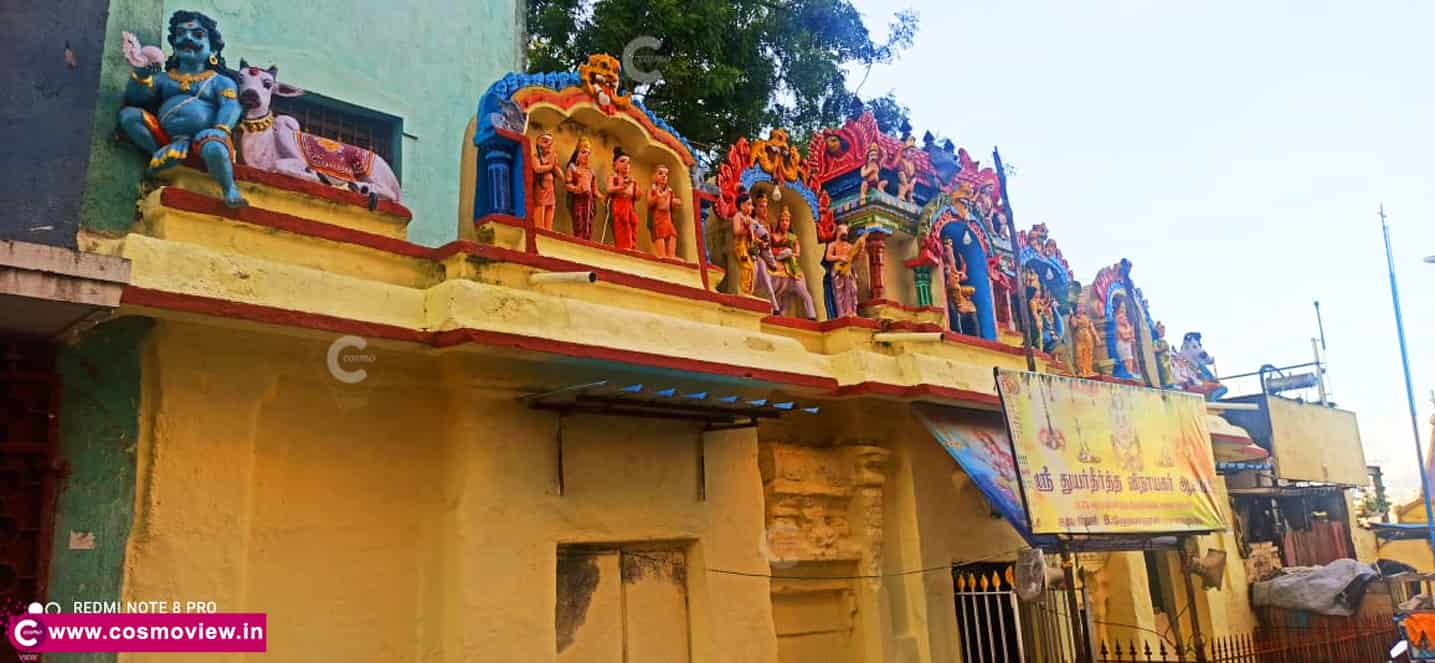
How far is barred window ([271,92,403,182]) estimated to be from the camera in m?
8.37

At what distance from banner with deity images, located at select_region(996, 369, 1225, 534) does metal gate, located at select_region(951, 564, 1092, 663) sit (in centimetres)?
104

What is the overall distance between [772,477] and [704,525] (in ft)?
4.08

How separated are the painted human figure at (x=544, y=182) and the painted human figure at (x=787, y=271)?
8.61 feet

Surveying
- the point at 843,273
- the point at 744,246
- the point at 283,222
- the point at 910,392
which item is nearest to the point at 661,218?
the point at 744,246

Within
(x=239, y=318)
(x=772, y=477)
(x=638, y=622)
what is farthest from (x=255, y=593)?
(x=772, y=477)

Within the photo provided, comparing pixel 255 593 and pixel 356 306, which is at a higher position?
pixel 356 306

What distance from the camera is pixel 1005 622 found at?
10.2 m

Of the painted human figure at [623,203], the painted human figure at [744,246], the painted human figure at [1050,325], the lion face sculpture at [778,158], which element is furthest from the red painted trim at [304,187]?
the painted human figure at [1050,325]

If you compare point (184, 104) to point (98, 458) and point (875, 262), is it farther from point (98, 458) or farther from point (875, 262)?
point (875, 262)

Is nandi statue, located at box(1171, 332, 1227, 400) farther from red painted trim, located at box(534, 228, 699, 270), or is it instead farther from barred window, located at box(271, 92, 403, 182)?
barred window, located at box(271, 92, 403, 182)

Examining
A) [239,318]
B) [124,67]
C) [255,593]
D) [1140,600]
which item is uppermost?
[124,67]

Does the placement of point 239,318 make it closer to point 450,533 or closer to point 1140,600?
point 450,533

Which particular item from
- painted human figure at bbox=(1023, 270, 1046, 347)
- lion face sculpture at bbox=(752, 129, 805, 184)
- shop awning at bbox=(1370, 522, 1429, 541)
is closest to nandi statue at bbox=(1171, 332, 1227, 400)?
painted human figure at bbox=(1023, 270, 1046, 347)

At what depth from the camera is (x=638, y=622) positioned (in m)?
7.40
